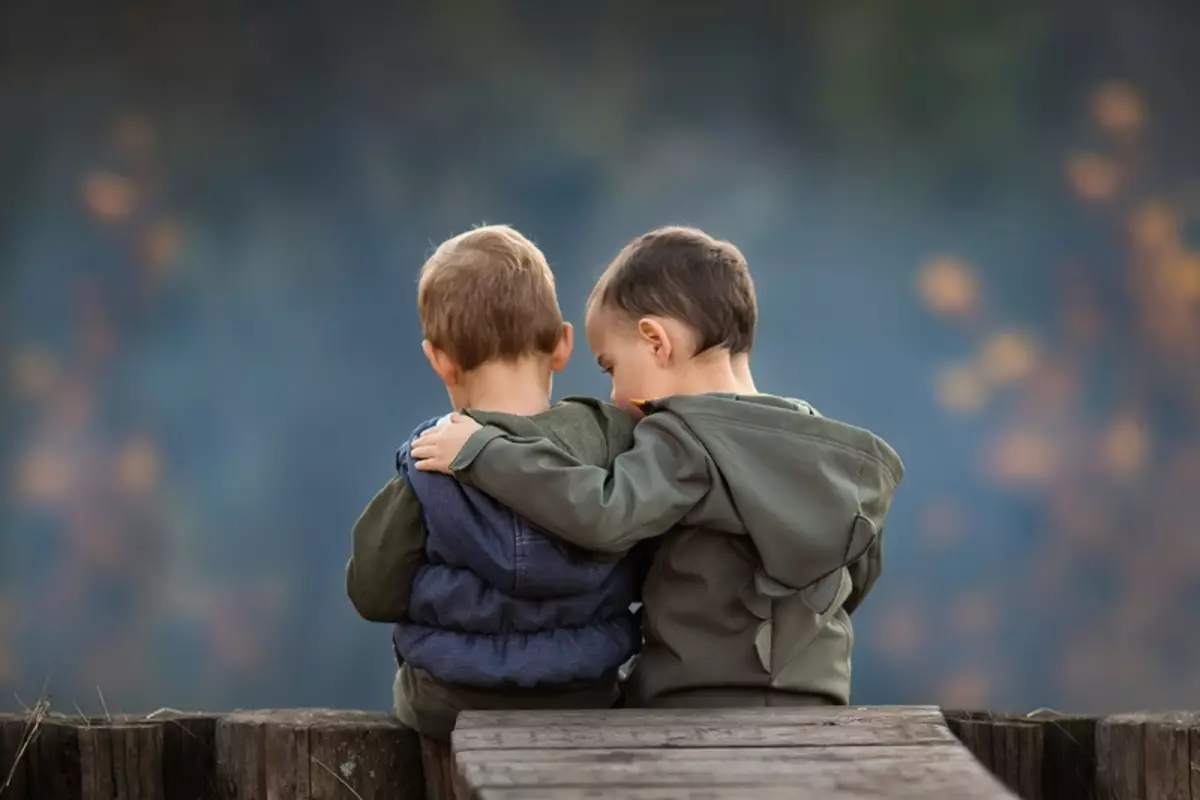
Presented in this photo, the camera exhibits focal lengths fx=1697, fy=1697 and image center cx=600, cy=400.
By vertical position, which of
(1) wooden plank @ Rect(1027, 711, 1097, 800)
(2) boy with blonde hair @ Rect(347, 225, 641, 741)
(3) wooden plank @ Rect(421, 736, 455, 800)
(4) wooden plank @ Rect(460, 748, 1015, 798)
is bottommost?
(1) wooden plank @ Rect(1027, 711, 1097, 800)

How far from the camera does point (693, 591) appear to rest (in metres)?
2.38

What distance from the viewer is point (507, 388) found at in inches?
96.4

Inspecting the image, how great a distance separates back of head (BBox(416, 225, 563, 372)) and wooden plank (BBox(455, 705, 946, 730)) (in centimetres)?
54

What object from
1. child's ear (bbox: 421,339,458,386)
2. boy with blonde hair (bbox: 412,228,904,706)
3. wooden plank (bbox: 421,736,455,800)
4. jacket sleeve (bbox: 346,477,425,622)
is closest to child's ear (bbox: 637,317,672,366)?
boy with blonde hair (bbox: 412,228,904,706)

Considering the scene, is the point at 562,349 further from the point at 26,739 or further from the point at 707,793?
the point at 26,739

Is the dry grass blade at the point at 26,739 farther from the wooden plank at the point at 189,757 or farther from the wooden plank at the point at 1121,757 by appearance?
the wooden plank at the point at 1121,757

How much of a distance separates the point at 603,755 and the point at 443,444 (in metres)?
0.54

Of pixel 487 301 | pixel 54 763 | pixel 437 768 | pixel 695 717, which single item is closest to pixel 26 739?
pixel 54 763

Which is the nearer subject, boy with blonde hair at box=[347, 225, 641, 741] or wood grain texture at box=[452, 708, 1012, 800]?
wood grain texture at box=[452, 708, 1012, 800]

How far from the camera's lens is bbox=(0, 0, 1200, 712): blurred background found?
623 cm

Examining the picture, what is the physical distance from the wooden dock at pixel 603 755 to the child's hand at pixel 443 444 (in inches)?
13.7

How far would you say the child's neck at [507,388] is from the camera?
2.45 metres

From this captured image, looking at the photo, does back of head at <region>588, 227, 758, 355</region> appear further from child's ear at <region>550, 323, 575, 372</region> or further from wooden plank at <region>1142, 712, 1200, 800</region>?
wooden plank at <region>1142, 712, 1200, 800</region>

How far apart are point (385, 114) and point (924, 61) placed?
6.70 feet
